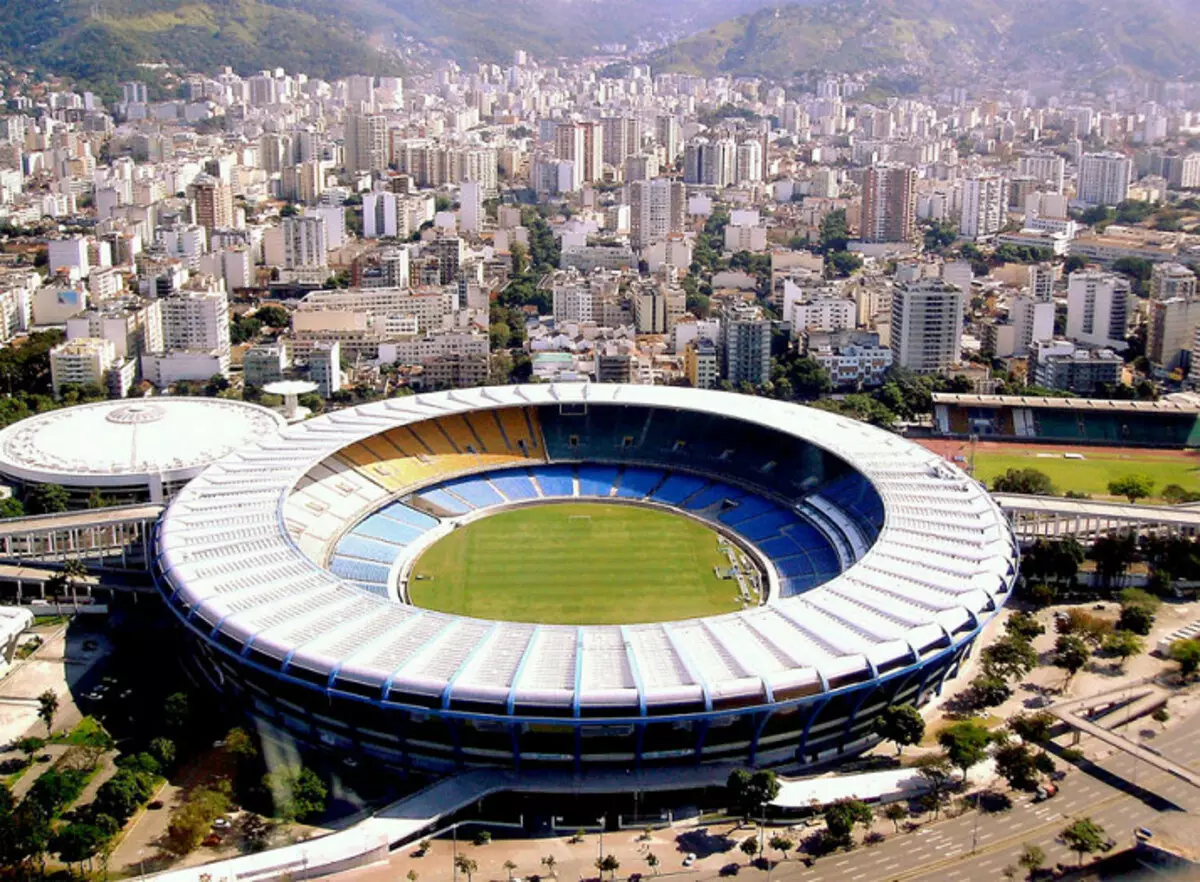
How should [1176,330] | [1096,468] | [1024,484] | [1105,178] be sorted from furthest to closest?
[1105,178], [1176,330], [1096,468], [1024,484]

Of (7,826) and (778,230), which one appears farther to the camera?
(778,230)

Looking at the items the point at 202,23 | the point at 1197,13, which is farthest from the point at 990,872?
the point at 202,23

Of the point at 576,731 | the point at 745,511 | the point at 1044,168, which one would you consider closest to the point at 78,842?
the point at 576,731

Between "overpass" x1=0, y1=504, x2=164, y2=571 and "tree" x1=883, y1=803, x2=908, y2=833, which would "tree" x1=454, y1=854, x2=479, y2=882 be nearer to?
"tree" x1=883, y1=803, x2=908, y2=833

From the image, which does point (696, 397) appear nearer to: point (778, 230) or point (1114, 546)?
point (1114, 546)

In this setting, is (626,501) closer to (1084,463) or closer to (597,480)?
(597,480)

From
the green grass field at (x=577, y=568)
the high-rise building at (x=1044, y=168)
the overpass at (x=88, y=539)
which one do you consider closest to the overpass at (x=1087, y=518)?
Result: the green grass field at (x=577, y=568)
